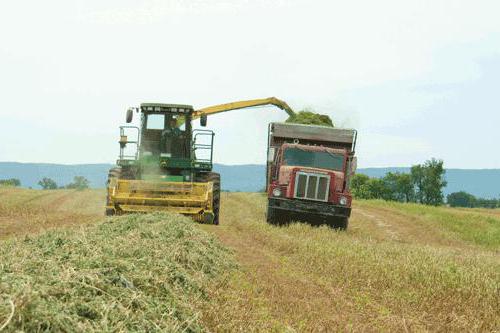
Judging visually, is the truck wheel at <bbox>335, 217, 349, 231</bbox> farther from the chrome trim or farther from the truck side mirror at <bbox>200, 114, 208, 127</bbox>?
the truck side mirror at <bbox>200, 114, 208, 127</bbox>

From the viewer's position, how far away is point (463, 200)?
497ft

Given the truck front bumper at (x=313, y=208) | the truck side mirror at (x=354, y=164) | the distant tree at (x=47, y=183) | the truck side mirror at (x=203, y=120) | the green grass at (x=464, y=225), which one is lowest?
the distant tree at (x=47, y=183)

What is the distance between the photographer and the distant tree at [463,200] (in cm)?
14925

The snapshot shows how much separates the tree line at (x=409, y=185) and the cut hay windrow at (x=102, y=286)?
247ft

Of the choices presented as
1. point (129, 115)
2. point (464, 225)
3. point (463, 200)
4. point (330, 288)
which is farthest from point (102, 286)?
point (463, 200)

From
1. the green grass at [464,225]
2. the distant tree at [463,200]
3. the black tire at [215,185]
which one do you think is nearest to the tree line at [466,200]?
the distant tree at [463,200]

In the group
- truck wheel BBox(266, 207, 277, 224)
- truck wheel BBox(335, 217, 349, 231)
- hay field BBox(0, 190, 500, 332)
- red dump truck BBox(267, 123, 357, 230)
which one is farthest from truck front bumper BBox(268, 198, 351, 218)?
hay field BBox(0, 190, 500, 332)

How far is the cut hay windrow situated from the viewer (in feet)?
12.7

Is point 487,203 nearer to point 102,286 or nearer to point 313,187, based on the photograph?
point 313,187

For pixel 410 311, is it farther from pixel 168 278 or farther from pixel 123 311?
pixel 123 311

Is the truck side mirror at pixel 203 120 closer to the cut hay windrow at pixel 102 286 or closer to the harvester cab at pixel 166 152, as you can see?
the harvester cab at pixel 166 152

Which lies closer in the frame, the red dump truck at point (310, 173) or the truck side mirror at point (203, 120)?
the truck side mirror at point (203, 120)

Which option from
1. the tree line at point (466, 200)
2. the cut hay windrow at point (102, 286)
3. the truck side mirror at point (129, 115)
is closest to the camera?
the cut hay windrow at point (102, 286)

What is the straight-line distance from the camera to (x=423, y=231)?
2141 centimetres
